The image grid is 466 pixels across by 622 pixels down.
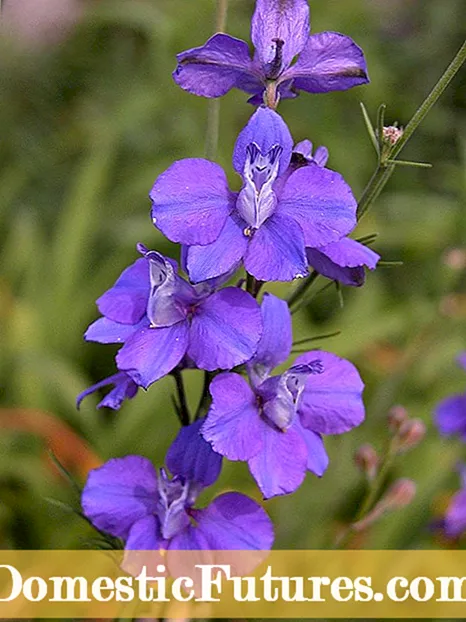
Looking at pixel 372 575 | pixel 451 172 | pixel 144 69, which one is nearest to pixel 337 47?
pixel 372 575

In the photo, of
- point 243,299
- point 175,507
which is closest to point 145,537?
point 175,507

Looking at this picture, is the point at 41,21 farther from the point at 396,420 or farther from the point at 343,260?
the point at 343,260

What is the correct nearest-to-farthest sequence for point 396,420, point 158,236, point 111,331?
point 111,331, point 396,420, point 158,236

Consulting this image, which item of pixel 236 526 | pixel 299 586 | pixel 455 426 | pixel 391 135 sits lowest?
pixel 299 586

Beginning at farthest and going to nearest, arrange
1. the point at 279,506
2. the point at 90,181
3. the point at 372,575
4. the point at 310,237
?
the point at 90,181 → the point at 279,506 → the point at 372,575 → the point at 310,237

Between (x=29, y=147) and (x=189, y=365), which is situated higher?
(x=189, y=365)

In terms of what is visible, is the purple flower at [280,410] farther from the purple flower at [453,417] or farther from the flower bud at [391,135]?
the purple flower at [453,417]

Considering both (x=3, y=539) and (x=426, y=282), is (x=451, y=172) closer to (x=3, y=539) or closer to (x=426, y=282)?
(x=426, y=282)
